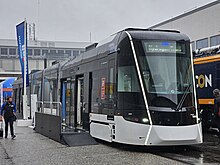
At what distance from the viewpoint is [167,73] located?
1118cm

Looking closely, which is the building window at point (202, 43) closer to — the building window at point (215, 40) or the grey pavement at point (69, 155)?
the building window at point (215, 40)

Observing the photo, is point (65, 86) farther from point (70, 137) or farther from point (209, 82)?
point (209, 82)

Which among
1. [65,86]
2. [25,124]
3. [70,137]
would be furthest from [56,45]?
[70,137]

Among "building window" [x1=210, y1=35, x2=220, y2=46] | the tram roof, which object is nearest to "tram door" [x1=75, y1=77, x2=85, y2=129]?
the tram roof

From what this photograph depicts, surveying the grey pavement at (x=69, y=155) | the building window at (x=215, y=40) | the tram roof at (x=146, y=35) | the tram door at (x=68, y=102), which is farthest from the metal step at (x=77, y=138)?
the building window at (x=215, y=40)

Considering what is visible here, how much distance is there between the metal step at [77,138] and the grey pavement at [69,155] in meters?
0.30

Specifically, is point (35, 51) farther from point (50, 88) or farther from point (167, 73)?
point (167, 73)

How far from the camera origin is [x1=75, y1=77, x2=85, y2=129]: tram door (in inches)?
595

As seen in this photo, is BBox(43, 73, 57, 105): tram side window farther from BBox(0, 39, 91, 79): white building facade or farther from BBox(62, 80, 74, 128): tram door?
BBox(0, 39, 91, 79): white building facade

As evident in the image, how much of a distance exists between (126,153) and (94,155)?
94 cm

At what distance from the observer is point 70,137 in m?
13.6

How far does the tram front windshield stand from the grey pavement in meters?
1.68

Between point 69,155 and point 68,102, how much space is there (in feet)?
19.8

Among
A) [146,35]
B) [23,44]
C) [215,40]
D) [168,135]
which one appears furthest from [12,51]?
[168,135]
